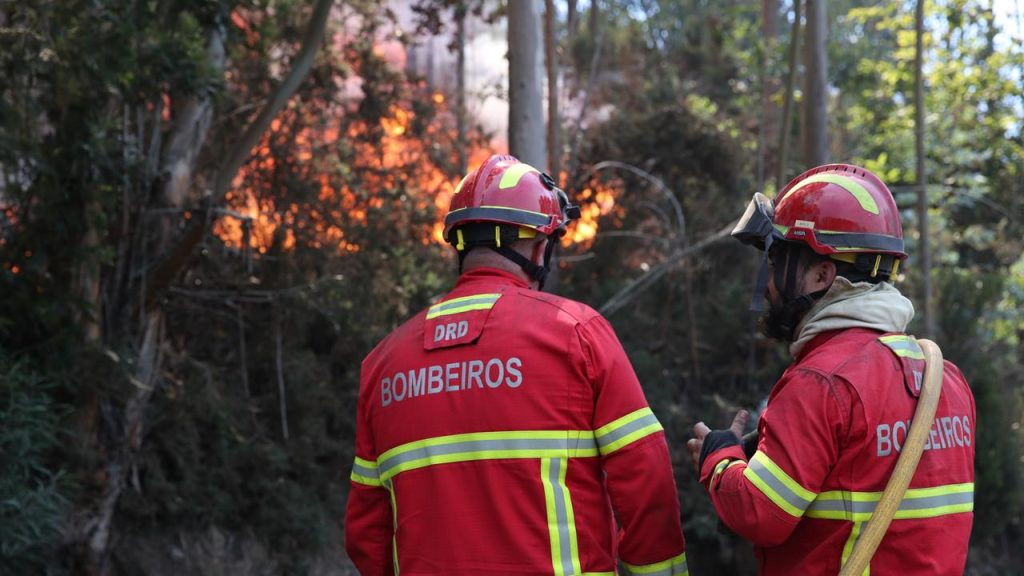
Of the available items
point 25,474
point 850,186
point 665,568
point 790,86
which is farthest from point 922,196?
point 665,568

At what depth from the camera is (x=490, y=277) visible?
325 centimetres

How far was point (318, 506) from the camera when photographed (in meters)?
9.21

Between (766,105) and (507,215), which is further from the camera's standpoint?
(766,105)

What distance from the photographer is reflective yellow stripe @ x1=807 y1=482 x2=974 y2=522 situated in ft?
9.00

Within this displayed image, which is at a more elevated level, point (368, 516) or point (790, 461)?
point (790, 461)

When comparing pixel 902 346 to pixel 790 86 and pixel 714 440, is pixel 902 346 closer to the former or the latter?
pixel 714 440

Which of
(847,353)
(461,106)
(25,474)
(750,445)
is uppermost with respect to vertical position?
(461,106)

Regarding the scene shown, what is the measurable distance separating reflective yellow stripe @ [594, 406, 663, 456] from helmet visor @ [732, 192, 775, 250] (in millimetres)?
682

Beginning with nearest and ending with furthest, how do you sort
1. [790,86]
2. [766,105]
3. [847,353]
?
1. [847,353]
2. [790,86]
3. [766,105]

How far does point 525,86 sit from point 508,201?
138 inches

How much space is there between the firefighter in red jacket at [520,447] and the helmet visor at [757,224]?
1.79 feet

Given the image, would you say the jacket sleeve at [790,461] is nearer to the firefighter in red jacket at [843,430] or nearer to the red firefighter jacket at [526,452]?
the firefighter in red jacket at [843,430]

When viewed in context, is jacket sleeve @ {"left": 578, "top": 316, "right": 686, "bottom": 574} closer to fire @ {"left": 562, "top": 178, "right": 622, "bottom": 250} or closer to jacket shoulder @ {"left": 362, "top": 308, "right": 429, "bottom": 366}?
jacket shoulder @ {"left": 362, "top": 308, "right": 429, "bottom": 366}

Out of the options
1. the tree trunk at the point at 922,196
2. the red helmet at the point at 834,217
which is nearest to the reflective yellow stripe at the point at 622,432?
the red helmet at the point at 834,217
